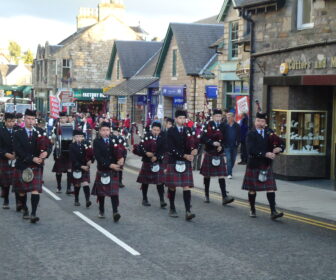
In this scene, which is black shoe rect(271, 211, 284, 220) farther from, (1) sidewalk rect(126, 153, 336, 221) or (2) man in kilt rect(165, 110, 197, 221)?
(2) man in kilt rect(165, 110, 197, 221)

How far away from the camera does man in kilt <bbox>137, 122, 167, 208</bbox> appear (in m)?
13.4

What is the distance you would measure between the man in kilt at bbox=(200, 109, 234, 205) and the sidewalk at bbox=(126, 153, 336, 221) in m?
1.05

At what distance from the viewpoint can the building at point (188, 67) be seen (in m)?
33.9

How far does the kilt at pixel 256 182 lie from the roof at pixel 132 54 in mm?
38049

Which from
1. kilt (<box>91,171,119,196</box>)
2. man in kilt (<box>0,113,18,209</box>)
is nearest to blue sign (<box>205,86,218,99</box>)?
man in kilt (<box>0,113,18,209</box>)

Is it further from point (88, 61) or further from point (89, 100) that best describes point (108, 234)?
point (88, 61)

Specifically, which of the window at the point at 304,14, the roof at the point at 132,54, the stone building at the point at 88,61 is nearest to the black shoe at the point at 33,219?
the window at the point at 304,14

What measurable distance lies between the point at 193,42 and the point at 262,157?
1023 inches

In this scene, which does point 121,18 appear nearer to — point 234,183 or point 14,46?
point 234,183

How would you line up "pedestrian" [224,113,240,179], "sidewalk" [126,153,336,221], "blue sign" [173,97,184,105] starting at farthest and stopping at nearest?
"blue sign" [173,97,184,105], "pedestrian" [224,113,240,179], "sidewalk" [126,153,336,221]

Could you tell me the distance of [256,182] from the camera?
460 inches

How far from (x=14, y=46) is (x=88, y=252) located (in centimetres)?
16984

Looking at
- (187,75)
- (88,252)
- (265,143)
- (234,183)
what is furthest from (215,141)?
(187,75)

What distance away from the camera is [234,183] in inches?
678
